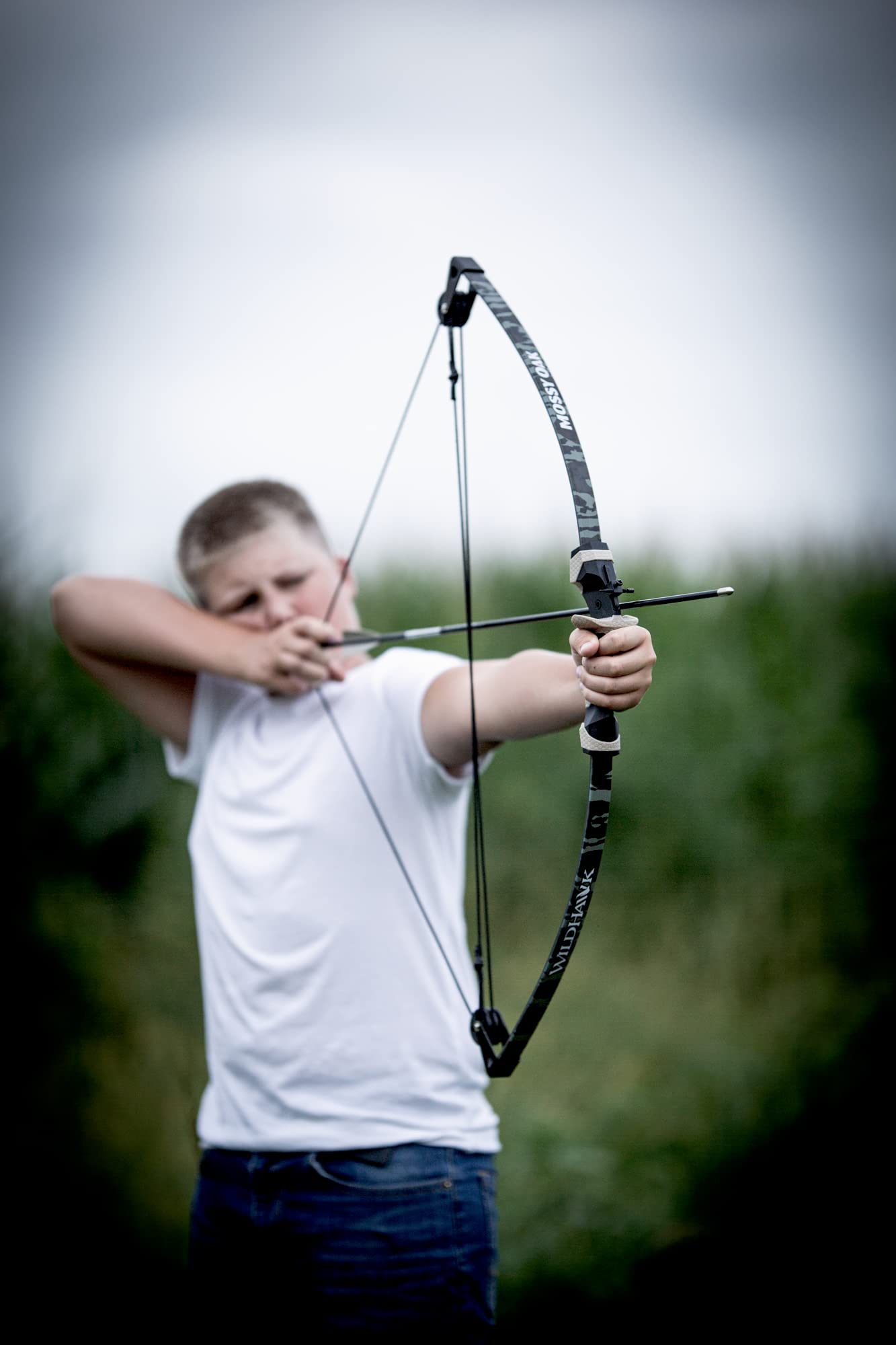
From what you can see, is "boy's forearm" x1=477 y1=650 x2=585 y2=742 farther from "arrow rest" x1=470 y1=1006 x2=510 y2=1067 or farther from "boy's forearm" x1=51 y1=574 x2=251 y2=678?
"boy's forearm" x1=51 y1=574 x2=251 y2=678

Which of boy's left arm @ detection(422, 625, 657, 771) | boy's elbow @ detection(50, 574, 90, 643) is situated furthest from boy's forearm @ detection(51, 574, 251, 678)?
boy's left arm @ detection(422, 625, 657, 771)

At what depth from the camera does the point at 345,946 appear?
128 cm

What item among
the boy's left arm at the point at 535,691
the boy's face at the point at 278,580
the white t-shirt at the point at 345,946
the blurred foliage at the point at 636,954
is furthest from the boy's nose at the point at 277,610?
the blurred foliage at the point at 636,954

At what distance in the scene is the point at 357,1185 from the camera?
1208mm

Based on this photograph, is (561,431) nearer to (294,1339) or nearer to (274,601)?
(274,601)

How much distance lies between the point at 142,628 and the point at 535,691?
662 millimetres

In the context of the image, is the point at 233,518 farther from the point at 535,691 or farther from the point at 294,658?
the point at 535,691

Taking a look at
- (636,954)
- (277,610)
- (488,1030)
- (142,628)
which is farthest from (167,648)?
(636,954)

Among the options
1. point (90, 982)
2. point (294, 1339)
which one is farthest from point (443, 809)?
point (90, 982)

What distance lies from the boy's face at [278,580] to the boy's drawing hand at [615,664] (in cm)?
58

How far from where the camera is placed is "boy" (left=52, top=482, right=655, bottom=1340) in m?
1.21

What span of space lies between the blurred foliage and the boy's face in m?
2.14

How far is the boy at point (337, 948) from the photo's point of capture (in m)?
1.21

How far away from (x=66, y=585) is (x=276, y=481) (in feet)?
1.18
